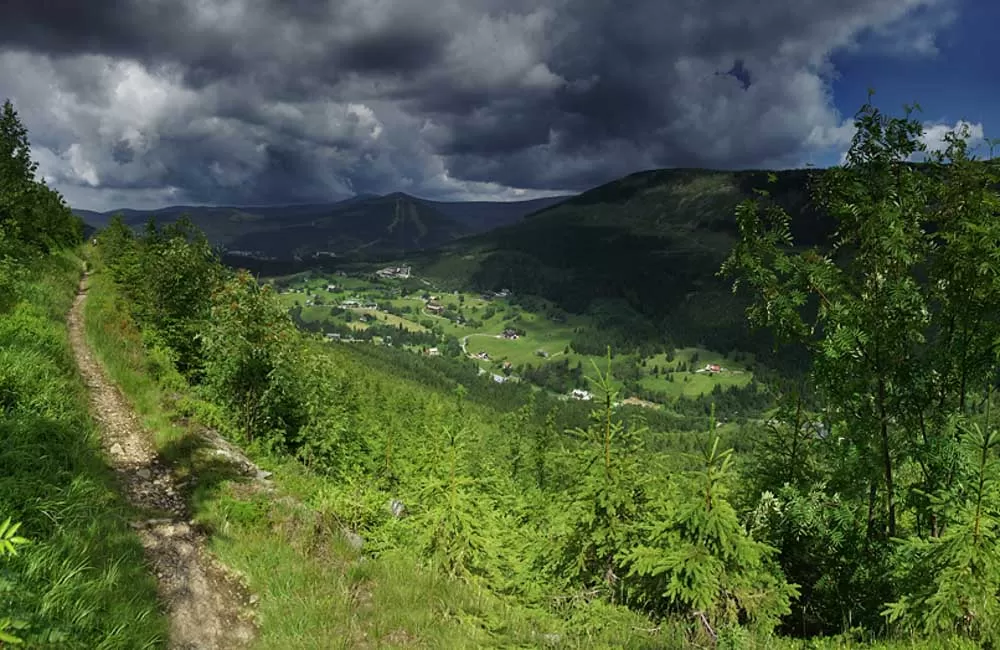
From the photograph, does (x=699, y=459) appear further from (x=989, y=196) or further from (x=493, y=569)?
(x=989, y=196)

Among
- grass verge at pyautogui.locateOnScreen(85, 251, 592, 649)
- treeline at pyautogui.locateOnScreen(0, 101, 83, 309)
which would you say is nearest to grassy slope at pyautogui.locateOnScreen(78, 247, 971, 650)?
grass verge at pyautogui.locateOnScreen(85, 251, 592, 649)

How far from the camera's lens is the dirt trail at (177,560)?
24.2 feet

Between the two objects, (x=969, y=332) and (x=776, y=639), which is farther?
(x=969, y=332)

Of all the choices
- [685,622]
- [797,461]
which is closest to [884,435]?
[797,461]

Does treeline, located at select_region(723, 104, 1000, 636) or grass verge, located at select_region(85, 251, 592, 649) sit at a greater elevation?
treeline, located at select_region(723, 104, 1000, 636)

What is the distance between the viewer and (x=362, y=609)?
26.0 ft

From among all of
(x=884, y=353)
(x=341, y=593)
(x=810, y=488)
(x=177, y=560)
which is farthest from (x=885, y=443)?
(x=177, y=560)

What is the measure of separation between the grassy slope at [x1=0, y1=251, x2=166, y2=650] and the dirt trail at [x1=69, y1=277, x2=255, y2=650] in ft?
1.32

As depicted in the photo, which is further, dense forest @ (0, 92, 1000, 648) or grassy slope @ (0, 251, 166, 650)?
dense forest @ (0, 92, 1000, 648)

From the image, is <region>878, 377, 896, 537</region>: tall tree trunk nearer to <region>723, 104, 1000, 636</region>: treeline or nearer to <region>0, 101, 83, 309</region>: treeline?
<region>723, 104, 1000, 636</region>: treeline

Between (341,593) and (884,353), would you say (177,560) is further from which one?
(884,353)

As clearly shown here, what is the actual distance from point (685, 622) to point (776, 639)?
133 cm

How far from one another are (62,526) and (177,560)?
2.01m

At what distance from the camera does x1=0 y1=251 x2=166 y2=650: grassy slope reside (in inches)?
215
